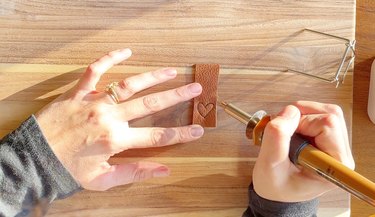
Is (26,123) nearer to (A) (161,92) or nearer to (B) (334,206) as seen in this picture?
(A) (161,92)

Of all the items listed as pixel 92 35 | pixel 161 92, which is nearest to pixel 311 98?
pixel 161 92

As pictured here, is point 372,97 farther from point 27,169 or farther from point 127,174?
point 27,169

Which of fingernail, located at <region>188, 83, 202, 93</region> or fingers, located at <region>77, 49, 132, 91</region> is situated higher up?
fingers, located at <region>77, 49, 132, 91</region>

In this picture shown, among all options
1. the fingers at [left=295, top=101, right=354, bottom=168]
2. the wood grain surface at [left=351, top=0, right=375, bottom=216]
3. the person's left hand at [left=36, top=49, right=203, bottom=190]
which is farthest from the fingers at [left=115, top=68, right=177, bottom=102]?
the wood grain surface at [left=351, top=0, right=375, bottom=216]

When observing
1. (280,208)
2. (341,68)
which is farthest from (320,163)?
Result: (341,68)

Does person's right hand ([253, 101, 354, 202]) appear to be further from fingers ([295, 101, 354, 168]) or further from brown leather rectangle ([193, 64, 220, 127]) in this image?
brown leather rectangle ([193, 64, 220, 127])

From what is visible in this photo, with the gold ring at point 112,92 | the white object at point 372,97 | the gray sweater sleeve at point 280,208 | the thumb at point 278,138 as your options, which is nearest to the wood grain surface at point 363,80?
the white object at point 372,97

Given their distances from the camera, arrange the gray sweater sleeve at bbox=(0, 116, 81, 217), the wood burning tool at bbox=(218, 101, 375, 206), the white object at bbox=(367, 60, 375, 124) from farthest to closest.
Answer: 1. the white object at bbox=(367, 60, 375, 124)
2. the gray sweater sleeve at bbox=(0, 116, 81, 217)
3. the wood burning tool at bbox=(218, 101, 375, 206)
